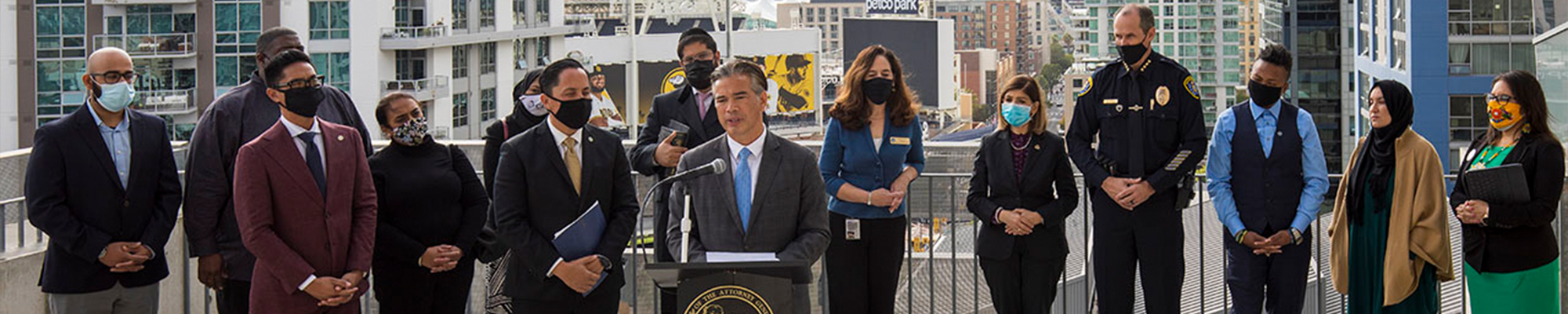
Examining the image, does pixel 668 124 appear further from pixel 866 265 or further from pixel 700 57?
pixel 866 265

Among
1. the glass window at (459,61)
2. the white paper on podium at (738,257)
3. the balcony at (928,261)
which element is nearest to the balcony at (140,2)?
the glass window at (459,61)

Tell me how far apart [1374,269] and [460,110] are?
3854 centimetres

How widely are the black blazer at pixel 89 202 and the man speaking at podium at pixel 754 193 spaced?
164cm

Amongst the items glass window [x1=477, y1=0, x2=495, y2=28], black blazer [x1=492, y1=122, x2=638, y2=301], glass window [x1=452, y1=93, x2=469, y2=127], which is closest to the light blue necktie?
black blazer [x1=492, y1=122, x2=638, y2=301]

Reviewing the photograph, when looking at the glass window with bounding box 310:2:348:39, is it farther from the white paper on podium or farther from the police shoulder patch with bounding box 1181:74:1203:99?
the white paper on podium

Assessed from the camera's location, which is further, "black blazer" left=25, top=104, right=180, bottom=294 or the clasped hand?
the clasped hand

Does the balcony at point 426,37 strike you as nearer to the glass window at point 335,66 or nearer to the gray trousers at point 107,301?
the glass window at point 335,66

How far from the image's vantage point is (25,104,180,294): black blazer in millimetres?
4816

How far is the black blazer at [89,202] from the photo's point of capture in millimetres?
4816

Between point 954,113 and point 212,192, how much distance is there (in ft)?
374

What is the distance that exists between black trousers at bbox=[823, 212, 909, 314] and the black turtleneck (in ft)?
3.68

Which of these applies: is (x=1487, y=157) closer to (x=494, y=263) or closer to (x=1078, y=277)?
(x=494, y=263)

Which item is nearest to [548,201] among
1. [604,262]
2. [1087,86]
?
[604,262]

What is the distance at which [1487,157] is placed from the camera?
515cm
